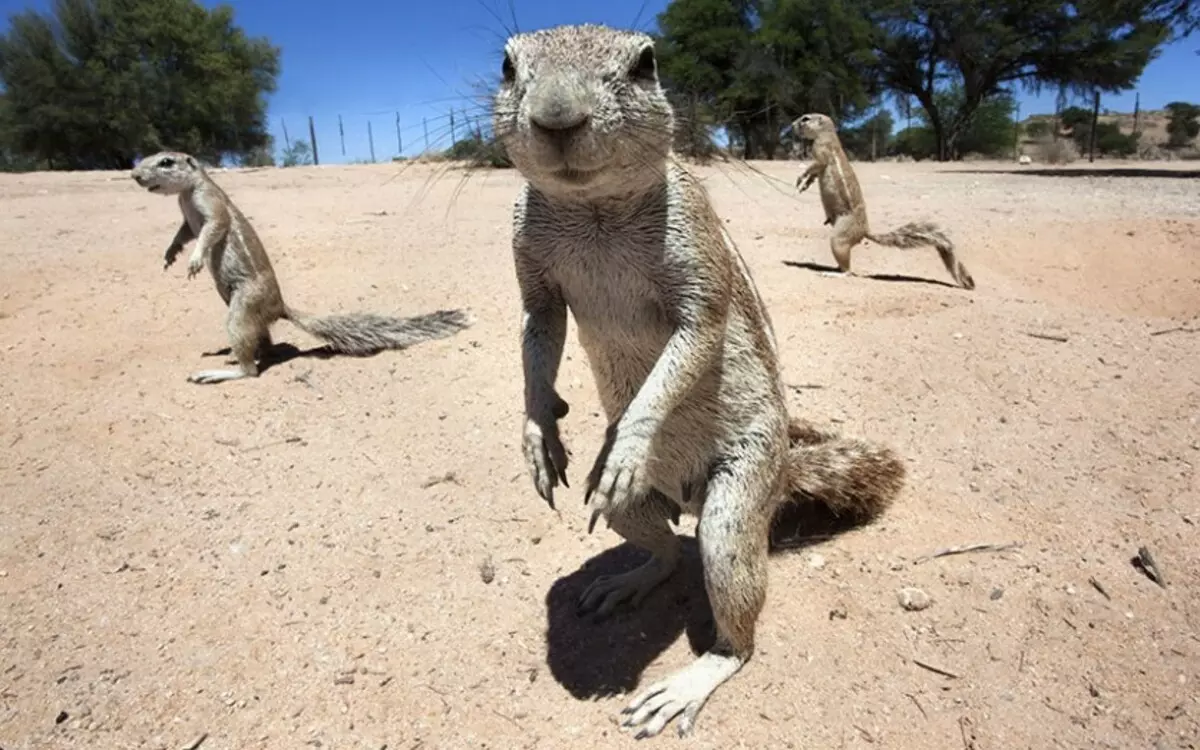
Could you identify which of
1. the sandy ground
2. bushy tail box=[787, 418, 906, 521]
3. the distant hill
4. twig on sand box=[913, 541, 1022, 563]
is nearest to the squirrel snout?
bushy tail box=[787, 418, 906, 521]

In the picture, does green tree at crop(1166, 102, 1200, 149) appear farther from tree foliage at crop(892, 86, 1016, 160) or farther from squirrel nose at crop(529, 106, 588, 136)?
squirrel nose at crop(529, 106, 588, 136)

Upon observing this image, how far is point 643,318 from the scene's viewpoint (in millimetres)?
2559

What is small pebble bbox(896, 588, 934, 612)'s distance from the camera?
3.09 meters

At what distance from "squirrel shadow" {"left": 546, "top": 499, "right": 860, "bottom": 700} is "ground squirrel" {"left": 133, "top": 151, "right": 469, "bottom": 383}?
3213 millimetres

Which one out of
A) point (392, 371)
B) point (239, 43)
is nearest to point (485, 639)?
point (392, 371)

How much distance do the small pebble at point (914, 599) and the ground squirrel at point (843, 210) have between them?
17.2 feet

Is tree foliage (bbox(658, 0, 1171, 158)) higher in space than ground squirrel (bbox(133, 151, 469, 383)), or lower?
higher

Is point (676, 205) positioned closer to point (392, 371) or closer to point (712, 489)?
point (712, 489)

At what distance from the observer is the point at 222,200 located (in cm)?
661

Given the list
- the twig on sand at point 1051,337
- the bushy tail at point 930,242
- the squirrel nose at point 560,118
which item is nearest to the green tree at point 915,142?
the bushy tail at point 930,242

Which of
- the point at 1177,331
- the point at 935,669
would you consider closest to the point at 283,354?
the point at 935,669

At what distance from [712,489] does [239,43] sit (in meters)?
35.3

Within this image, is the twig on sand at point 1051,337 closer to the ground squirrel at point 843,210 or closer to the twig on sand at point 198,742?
the ground squirrel at point 843,210

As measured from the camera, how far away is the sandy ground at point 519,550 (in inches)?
107
